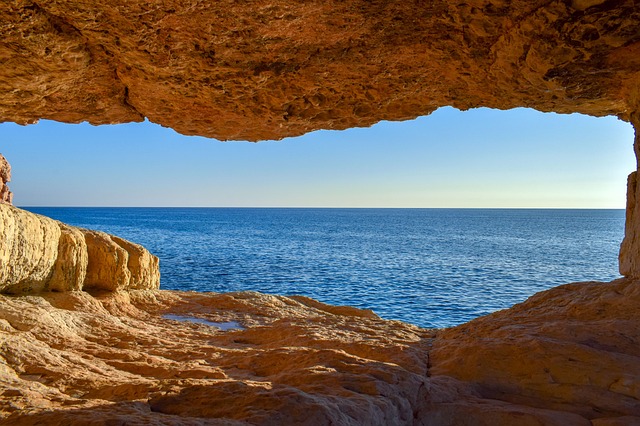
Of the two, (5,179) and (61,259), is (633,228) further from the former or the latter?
(5,179)

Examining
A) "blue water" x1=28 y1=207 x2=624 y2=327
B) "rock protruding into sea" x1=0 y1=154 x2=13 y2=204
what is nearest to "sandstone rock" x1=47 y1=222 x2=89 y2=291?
"rock protruding into sea" x1=0 y1=154 x2=13 y2=204

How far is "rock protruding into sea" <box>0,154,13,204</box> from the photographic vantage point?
1694cm

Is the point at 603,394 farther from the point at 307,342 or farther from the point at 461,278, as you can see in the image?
the point at 461,278

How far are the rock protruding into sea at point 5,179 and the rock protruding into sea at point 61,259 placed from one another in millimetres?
7126

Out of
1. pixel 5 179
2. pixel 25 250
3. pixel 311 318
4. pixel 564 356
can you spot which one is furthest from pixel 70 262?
pixel 564 356

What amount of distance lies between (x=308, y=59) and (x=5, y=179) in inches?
611

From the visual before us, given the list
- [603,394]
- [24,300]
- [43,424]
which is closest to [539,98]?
[603,394]

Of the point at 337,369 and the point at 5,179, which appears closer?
the point at 337,369

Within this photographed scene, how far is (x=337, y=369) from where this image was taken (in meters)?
5.65

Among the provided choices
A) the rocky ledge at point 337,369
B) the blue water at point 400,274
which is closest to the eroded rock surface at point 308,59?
the rocky ledge at point 337,369

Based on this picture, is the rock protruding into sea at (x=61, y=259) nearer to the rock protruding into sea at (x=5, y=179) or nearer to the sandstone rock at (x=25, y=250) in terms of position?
the sandstone rock at (x=25, y=250)

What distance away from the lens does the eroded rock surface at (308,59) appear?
6512 mm

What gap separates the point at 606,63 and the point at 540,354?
4.89 meters

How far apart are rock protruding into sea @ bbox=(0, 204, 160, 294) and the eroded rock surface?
2.80 meters
